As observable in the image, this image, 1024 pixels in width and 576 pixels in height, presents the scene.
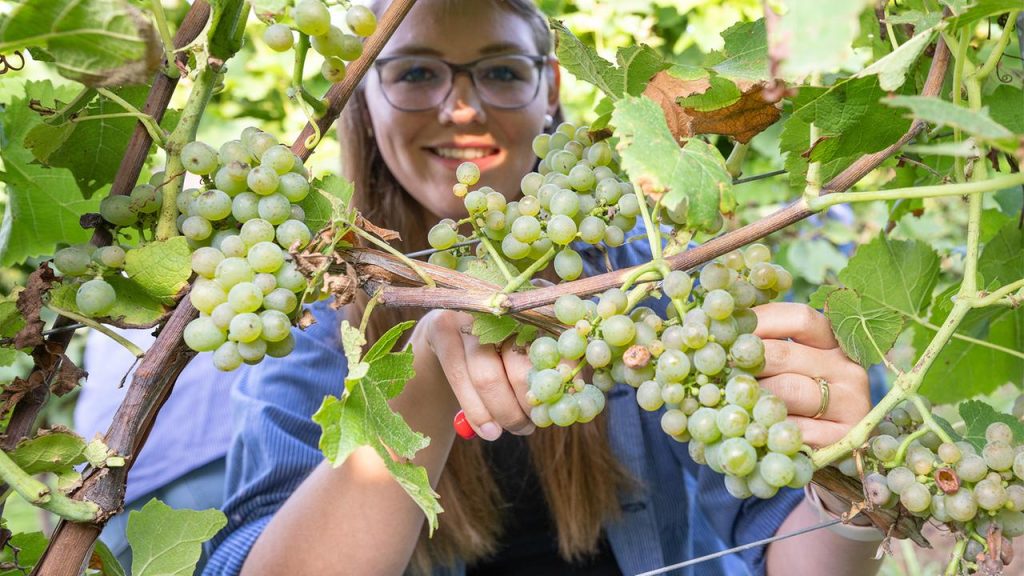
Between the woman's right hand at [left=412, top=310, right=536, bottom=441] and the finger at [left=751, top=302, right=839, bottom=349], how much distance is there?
0.15 metres

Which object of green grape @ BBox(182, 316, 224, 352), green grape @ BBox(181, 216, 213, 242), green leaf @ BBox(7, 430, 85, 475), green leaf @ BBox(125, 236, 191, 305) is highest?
green grape @ BBox(181, 216, 213, 242)

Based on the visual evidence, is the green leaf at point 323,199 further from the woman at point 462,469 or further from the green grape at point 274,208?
the woman at point 462,469

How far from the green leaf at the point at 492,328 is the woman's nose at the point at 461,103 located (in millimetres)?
747

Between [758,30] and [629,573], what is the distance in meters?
0.99

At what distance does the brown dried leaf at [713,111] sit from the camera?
21.1 inches

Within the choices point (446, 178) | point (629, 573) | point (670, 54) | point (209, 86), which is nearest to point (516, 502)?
point (629, 573)

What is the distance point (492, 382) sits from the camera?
23.1 inches

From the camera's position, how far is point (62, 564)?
455 millimetres

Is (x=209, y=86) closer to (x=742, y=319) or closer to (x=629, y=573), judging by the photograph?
(x=742, y=319)

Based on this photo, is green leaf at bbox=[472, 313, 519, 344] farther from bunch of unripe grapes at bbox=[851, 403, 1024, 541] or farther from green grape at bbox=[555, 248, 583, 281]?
bunch of unripe grapes at bbox=[851, 403, 1024, 541]

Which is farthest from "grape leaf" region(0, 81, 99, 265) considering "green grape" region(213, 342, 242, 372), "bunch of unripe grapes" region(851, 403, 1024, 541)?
"bunch of unripe grapes" region(851, 403, 1024, 541)

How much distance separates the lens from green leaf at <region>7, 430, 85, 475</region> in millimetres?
466

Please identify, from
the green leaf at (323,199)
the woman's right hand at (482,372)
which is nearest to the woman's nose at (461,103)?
the woman's right hand at (482,372)

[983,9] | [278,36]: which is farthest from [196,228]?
[983,9]
